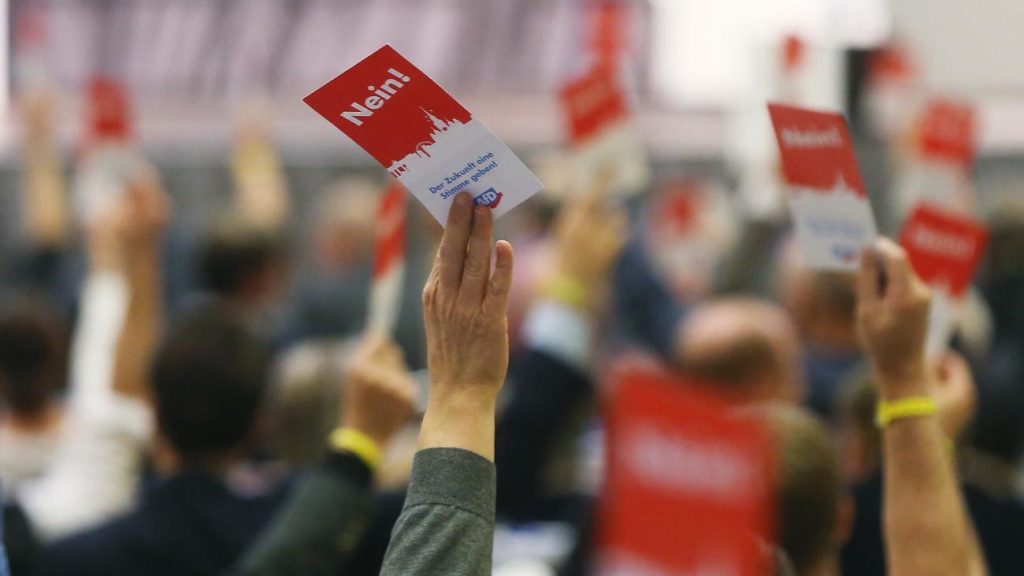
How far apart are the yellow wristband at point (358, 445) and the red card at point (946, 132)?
1.66 meters

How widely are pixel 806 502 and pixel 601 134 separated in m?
1.39

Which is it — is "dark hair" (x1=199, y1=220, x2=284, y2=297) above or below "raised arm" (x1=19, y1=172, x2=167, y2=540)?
below

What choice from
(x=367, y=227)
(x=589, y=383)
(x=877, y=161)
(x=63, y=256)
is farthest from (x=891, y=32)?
(x=589, y=383)

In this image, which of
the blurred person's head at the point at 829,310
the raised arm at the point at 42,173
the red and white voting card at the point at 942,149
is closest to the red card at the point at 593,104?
the red and white voting card at the point at 942,149

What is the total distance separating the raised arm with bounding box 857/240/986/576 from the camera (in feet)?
5.32

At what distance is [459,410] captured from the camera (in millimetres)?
1311

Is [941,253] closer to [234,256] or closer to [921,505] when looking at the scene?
[921,505]

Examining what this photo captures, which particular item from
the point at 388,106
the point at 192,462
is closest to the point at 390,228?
the point at 192,462

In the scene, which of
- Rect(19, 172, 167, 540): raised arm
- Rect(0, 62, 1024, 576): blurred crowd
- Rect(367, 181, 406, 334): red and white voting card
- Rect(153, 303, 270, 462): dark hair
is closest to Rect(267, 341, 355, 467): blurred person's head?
Rect(0, 62, 1024, 576): blurred crowd

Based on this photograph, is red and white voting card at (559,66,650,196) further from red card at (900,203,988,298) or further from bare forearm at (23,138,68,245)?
bare forearm at (23,138,68,245)

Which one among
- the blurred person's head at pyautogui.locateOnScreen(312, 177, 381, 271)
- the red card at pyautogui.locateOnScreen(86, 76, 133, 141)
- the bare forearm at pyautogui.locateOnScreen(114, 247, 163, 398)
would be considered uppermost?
the red card at pyautogui.locateOnScreen(86, 76, 133, 141)

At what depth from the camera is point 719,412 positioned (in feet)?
3.99

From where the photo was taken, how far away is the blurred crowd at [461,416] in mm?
1362

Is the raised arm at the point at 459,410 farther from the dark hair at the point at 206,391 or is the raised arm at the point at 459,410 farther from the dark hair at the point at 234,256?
the dark hair at the point at 234,256
